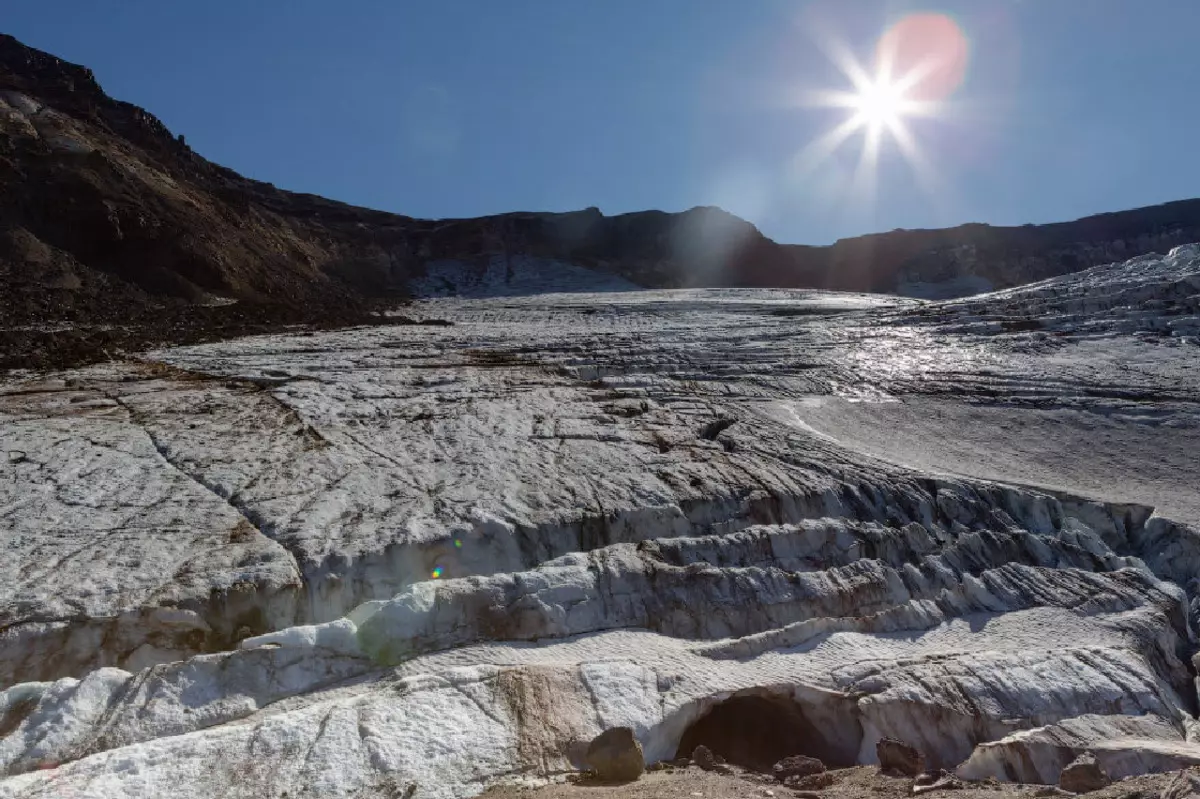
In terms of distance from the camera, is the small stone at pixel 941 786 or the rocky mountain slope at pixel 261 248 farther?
the rocky mountain slope at pixel 261 248

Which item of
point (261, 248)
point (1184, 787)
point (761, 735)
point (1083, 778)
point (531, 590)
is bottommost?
point (761, 735)

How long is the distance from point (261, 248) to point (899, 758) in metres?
25.5

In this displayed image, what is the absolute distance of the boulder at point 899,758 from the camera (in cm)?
390

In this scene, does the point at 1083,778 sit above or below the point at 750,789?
above

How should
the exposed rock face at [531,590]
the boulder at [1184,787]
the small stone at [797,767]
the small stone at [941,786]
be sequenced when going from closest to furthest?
1. the boulder at [1184,787]
2. the small stone at [941,786]
3. the exposed rock face at [531,590]
4. the small stone at [797,767]

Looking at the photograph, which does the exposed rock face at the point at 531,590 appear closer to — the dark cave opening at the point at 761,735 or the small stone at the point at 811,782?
the dark cave opening at the point at 761,735

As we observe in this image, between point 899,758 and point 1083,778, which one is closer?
point 1083,778

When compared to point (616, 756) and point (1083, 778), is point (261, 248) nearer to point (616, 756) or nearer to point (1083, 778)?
point (616, 756)

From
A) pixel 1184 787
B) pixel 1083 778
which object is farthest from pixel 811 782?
pixel 1184 787

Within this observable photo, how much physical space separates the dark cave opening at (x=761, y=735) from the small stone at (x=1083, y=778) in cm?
106

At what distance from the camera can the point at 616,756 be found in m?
3.65

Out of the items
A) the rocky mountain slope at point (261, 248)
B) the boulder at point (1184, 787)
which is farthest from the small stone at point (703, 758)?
the rocky mountain slope at point (261, 248)

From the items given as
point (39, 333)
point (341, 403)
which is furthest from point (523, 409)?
point (39, 333)

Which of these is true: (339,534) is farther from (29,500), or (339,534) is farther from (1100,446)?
(1100,446)
